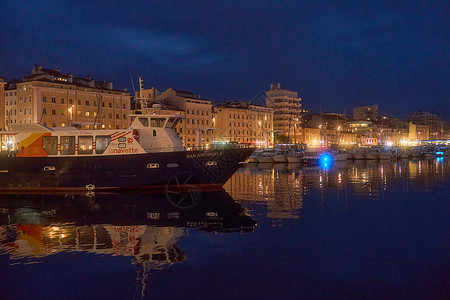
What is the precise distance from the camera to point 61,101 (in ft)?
262

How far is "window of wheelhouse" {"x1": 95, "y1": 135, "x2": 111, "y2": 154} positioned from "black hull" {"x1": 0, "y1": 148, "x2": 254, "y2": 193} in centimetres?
57

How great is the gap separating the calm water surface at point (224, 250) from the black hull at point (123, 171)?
3082mm

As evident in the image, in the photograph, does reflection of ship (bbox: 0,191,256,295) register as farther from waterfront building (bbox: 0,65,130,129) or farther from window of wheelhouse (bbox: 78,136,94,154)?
waterfront building (bbox: 0,65,130,129)

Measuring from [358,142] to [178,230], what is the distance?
164934mm

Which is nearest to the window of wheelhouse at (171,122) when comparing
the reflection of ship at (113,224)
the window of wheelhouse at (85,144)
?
the window of wheelhouse at (85,144)

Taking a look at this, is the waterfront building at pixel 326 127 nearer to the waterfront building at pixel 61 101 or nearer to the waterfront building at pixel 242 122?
the waterfront building at pixel 242 122

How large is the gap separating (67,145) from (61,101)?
60.0 metres

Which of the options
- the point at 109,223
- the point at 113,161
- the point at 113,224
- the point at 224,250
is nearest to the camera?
the point at 224,250

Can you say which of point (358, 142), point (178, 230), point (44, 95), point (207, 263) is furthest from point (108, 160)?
point (358, 142)

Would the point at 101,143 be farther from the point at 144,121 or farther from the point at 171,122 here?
the point at 171,122

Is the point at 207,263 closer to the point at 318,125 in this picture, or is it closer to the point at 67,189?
the point at 67,189

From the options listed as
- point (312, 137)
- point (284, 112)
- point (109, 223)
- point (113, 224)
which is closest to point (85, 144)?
point (109, 223)

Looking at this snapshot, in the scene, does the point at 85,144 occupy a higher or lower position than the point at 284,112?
lower

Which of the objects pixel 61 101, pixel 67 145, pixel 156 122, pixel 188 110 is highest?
pixel 188 110
